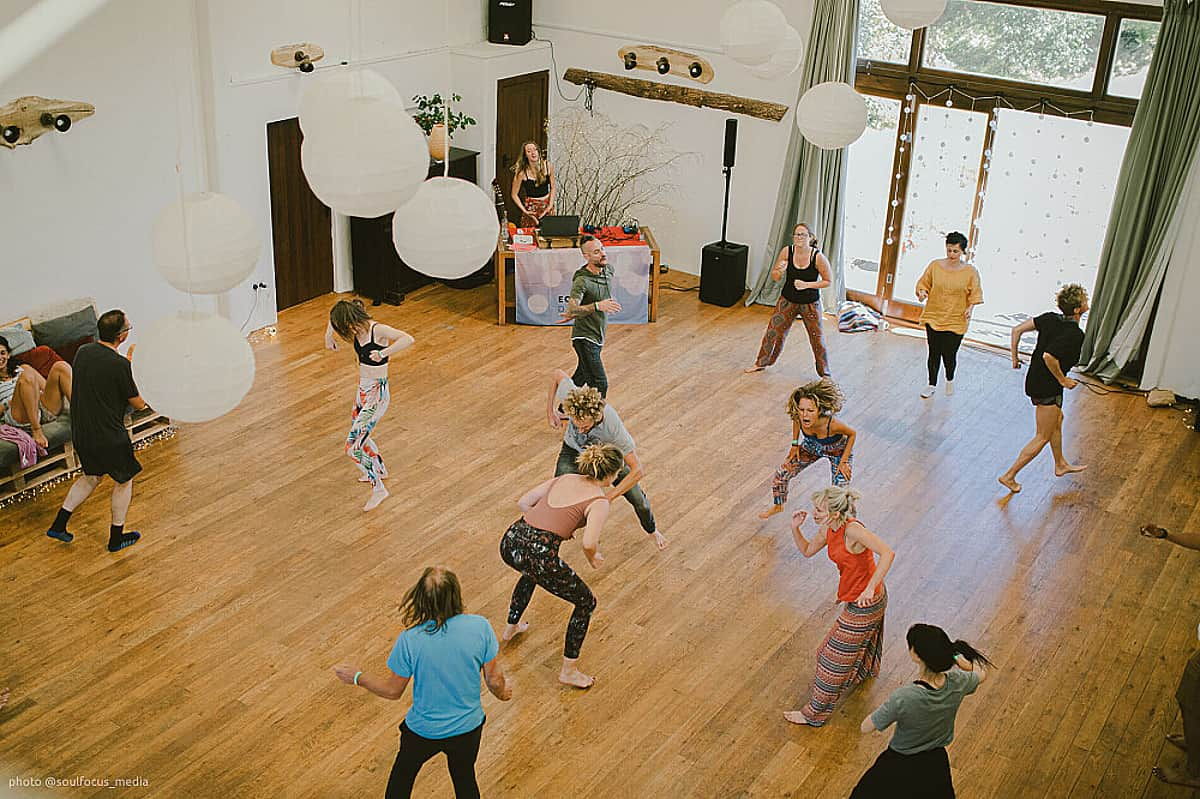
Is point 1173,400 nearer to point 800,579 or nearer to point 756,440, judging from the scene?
point 756,440

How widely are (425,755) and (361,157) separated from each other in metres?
2.24

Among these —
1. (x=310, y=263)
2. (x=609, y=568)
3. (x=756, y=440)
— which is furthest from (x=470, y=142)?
(x=609, y=568)

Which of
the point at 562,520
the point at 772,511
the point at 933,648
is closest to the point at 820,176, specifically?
the point at 772,511

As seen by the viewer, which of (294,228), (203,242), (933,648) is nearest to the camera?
(203,242)

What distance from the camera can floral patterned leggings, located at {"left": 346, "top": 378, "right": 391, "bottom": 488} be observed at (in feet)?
23.5

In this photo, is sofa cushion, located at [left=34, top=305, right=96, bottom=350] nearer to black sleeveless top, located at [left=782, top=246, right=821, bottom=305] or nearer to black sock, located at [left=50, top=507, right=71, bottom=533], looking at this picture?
black sock, located at [left=50, top=507, right=71, bottom=533]

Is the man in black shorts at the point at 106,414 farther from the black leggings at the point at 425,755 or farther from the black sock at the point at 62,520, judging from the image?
the black leggings at the point at 425,755

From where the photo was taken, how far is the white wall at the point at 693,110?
1099 cm

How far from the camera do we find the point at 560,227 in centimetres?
1047

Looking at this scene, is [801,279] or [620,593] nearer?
[620,593]

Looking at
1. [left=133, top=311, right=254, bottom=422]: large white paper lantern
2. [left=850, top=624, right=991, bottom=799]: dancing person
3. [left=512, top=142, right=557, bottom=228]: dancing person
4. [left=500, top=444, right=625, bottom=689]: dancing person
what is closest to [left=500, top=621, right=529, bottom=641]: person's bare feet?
[left=500, top=444, right=625, bottom=689]: dancing person

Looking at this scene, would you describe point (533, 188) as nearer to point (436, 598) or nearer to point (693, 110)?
point (693, 110)

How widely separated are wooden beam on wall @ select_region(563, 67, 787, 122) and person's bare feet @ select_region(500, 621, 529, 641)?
6176 millimetres

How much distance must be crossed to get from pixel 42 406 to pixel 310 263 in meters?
3.43
